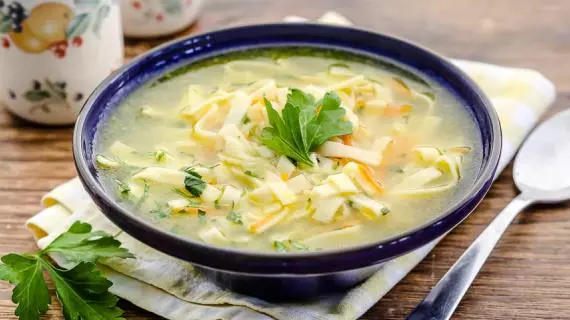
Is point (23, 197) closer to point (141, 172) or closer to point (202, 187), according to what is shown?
point (141, 172)

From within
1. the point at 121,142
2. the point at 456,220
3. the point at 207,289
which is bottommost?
the point at 207,289

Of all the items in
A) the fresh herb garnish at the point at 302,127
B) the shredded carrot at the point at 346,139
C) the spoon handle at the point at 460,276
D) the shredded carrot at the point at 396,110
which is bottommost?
the spoon handle at the point at 460,276

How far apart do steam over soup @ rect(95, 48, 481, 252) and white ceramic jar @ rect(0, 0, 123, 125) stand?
41cm

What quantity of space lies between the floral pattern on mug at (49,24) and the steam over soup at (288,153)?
406 millimetres

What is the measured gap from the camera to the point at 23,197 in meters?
2.62

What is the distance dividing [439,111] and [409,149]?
19 cm

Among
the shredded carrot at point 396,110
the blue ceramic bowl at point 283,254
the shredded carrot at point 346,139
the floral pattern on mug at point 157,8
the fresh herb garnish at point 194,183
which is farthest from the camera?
the floral pattern on mug at point 157,8

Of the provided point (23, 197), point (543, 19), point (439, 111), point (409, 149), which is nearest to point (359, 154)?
point (409, 149)

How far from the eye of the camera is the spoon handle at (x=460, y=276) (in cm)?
207

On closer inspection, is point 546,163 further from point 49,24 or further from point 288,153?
point 49,24

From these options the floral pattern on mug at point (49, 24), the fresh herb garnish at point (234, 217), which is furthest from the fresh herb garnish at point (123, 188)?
the floral pattern on mug at point (49, 24)

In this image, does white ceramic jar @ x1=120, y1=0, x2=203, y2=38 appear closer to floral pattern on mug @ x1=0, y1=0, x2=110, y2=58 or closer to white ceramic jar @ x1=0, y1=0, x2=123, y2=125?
white ceramic jar @ x1=0, y1=0, x2=123, y2=125

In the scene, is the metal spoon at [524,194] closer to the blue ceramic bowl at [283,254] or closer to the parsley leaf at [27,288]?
the blue ceramic bowl at [283,254]

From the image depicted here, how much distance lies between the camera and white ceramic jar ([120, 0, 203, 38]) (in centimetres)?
338
